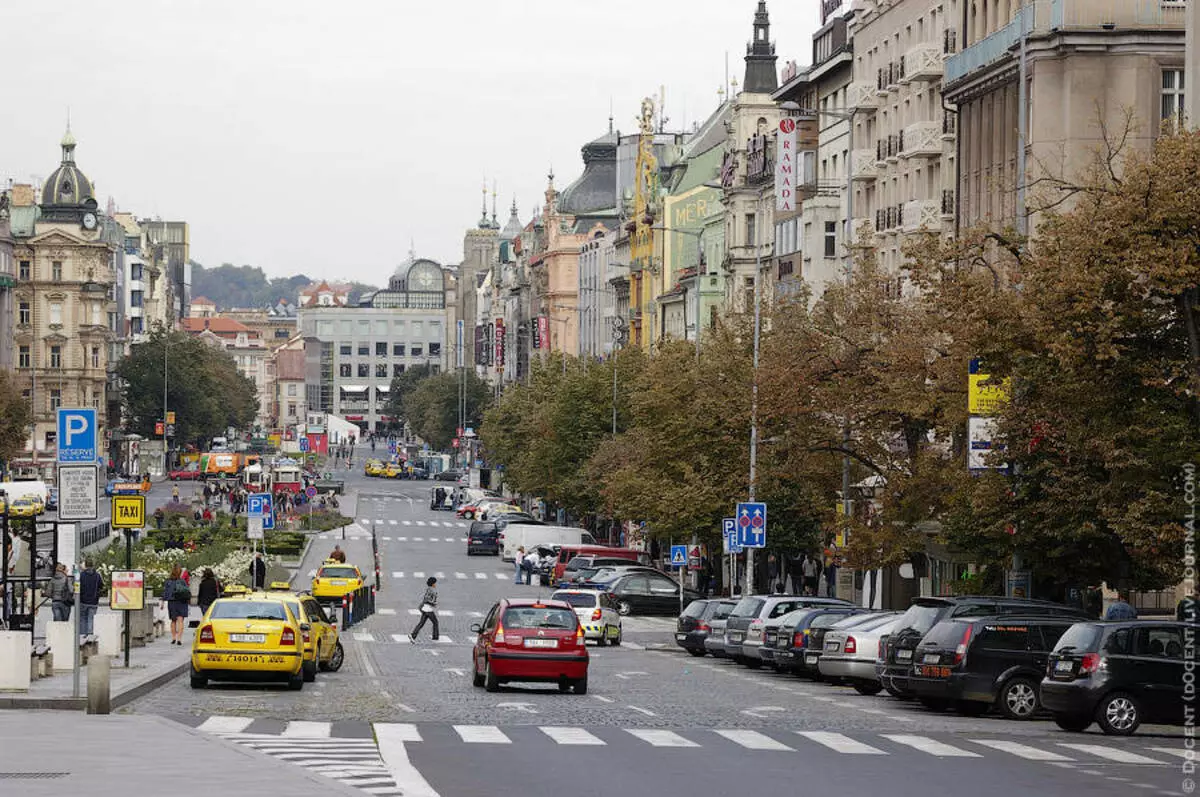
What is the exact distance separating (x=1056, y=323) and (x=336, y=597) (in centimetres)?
3487

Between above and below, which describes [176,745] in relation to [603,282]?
below

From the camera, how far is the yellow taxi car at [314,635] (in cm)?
3500

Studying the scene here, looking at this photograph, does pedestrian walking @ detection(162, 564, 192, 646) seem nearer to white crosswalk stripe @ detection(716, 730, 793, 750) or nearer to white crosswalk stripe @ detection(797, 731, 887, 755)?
white crosswalk stripe @ detection(716, 730, 793, 750)

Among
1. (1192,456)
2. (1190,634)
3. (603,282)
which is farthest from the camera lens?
(603,282)

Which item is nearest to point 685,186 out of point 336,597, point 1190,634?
point 336,597

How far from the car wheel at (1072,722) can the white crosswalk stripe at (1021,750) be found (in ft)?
5.89

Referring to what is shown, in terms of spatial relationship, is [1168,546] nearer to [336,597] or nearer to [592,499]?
[336,597]

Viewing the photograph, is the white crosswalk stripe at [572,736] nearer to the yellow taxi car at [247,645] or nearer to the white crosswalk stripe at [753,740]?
the white crosswalk stripe at [753,740]

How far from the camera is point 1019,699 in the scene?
30969mm

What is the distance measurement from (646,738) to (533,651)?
9433 millimetres

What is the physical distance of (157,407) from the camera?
18812 centimetres

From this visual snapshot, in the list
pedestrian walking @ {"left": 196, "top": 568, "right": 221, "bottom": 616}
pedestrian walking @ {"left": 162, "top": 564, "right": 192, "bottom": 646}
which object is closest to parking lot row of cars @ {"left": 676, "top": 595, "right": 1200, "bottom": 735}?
pedestrian walking @ {"left": 162, "top": 564, "right": 192, "bottom": 646}

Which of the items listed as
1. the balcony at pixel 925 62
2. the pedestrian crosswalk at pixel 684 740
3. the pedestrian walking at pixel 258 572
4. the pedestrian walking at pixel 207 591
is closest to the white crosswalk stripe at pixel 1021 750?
the pedestrian crosswalk at pixel 684 740

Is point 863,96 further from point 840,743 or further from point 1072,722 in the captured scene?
point 840,743
